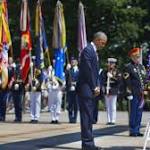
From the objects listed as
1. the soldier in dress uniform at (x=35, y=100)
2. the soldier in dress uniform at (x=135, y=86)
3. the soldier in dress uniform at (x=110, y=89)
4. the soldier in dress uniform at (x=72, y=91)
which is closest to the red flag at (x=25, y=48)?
the soldier in dress uniform at (x=35, y=100)

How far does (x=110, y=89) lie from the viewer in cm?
2047

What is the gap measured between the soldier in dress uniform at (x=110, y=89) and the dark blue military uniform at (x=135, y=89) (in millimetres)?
4727

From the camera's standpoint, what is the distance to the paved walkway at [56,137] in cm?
1296

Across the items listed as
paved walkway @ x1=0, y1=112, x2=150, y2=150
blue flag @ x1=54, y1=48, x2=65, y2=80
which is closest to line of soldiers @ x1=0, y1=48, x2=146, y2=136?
blue flag @ x1=54, y1=48, x2=65, y2=80

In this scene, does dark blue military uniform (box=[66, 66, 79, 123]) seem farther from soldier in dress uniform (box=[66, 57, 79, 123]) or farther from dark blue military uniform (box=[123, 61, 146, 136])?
dark blue military uniform (box=[123, 61, 146, 136])

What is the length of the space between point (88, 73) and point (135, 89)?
146 inches

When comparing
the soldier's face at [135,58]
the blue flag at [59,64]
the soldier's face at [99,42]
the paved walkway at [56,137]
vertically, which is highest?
the blue flag at [59,64]

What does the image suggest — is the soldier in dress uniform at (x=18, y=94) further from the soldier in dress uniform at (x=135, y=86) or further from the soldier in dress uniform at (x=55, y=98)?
the soldier in dress uniform at (x=135, y=86)

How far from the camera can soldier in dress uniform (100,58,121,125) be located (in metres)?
20.4

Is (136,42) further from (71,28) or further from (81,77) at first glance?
(81,77)

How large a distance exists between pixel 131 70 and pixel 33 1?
26.0m

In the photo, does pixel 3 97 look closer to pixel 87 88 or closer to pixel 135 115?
pixel 135 115

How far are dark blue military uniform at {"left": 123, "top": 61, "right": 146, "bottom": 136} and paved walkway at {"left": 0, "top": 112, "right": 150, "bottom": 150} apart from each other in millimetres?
376

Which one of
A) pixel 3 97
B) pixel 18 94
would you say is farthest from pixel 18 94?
pixel 3 97
